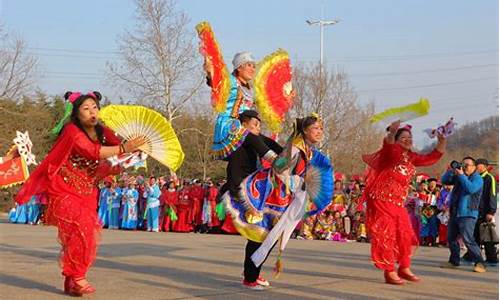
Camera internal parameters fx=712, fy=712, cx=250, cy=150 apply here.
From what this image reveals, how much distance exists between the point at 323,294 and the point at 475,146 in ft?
74.7

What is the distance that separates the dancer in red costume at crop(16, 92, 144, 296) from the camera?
636 cm

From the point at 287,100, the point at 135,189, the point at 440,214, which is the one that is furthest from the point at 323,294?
the point at 135,189

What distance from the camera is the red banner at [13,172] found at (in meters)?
7.35

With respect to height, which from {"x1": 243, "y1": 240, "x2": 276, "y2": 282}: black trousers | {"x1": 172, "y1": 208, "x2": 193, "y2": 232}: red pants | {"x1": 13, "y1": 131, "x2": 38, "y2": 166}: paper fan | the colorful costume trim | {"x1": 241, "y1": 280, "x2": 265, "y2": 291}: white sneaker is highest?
the colorful costume trim

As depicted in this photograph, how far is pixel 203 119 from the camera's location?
111 feet

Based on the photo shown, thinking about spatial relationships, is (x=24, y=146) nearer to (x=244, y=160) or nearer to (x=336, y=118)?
(x=244, y=160)

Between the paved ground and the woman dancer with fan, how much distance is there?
1.88 ft

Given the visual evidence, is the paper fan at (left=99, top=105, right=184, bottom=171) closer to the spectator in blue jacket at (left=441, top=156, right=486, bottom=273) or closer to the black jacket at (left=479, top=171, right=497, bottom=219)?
the spectator in blue jacket at (left=441, top=156, right=486, bottom=273)

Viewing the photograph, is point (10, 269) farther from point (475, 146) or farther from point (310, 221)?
point (475, 146)

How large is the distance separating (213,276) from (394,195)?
7.16 ft

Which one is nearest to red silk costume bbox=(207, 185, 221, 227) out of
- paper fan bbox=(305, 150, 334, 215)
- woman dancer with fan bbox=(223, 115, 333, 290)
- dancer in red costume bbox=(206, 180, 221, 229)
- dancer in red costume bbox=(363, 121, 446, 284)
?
dancer in red costume bbox=(206, 180, 221, 229)

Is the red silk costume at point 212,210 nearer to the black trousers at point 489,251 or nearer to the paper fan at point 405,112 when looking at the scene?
the black trousers at point 489,251

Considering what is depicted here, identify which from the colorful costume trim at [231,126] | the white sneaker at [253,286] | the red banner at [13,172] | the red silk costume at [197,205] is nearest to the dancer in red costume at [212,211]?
the red silk costume at [197,205]

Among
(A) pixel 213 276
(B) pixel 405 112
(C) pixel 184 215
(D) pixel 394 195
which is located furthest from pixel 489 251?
(C) pixel 184 215
